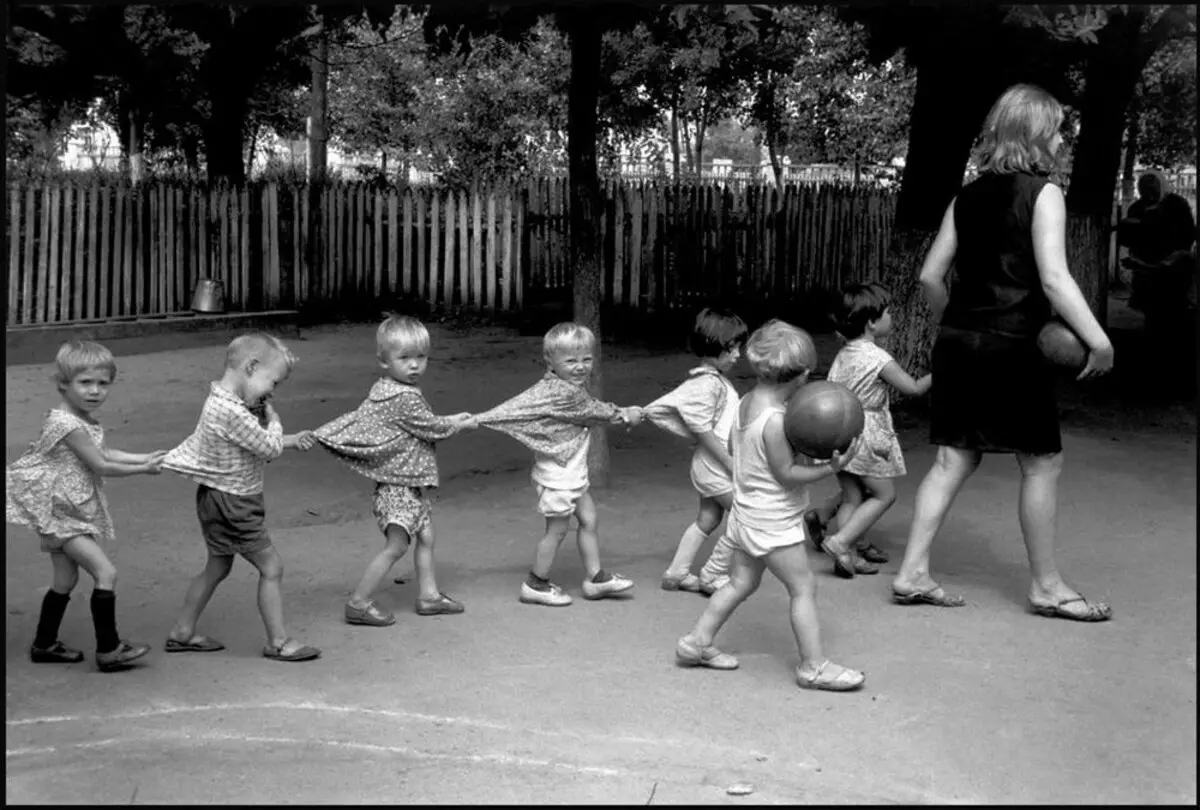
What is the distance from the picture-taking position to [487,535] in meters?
7.48

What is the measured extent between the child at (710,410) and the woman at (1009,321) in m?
0.80

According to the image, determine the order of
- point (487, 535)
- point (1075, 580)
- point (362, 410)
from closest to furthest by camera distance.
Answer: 1. point (362, 410)
2. point (1075, 580)
3. point (487, 535)

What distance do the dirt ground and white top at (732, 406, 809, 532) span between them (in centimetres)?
58

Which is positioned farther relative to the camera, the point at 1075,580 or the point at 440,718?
the point at 1075,580

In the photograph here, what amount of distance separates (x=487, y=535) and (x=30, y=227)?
31.0 feet

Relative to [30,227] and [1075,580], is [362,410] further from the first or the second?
[30,227]

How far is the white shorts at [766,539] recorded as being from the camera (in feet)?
16.9

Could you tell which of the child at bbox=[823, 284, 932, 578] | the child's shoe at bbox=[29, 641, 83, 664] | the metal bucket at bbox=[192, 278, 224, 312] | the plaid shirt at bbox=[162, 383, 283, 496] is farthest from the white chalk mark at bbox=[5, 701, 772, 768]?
the metal bucket at bbox=[192, 278, 224, 312]

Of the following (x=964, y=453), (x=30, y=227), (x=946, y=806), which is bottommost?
(x=946, y=806)

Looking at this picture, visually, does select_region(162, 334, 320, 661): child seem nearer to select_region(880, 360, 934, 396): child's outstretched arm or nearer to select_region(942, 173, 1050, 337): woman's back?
select_region(880, 360, 934, 396): child's outstretched arm

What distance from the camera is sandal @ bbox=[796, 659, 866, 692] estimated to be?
16.9ft

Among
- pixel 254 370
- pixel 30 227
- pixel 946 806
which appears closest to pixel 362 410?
pixel 254 370

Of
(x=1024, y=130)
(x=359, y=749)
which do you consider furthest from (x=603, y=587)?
(x=1024, y=130)

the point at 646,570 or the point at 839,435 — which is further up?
the point at 839,435
